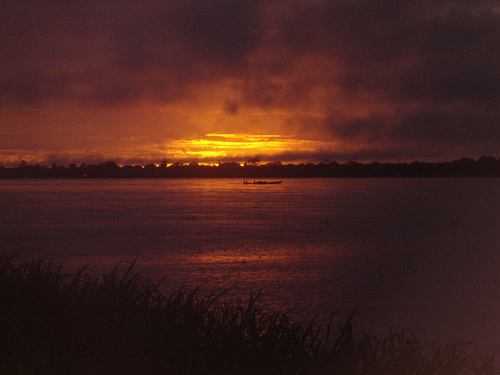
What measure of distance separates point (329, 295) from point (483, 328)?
3.60m

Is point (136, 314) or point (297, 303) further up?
point (136, 314)

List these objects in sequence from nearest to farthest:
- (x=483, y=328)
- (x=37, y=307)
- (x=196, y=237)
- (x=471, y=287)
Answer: (x=37, y=307) < (x=483, y=328) < (x=471, y=287) < (x=196, y=237)

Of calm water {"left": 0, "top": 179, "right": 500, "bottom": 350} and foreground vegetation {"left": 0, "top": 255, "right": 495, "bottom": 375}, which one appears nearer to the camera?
foreground vegetation {"left": 0, "top": 255, "right": 495, "bottom": 375}

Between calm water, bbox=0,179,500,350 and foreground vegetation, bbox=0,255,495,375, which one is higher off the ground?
foreground vegetation, bbox=0,255,495,375

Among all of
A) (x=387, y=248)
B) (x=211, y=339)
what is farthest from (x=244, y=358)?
(x=387, y=248)

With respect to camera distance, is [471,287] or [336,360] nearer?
[336,360]

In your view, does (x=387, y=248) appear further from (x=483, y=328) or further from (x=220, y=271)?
(x=483, y=328)

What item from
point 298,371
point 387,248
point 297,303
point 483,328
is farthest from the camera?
point 387,248

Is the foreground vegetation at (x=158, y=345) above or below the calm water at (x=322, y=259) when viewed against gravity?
above

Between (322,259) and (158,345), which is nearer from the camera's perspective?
(158,345)

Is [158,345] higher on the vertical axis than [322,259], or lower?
higher

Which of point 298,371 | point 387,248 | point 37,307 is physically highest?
point 37,307

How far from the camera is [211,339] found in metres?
5.05

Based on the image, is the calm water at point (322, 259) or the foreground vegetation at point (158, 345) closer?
the foreground vegetation at point (158, 345)
